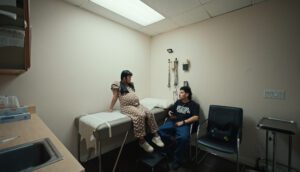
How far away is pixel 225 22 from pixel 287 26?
80cm

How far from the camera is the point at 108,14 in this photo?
8.19ft

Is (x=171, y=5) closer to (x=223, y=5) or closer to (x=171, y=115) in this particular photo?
(x=223, y=5)

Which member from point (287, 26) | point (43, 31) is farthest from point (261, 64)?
point (43, 31)

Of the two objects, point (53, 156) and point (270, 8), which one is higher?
point (270, 8)

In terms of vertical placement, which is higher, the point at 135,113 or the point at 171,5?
the point at 171,5

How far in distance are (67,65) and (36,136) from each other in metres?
1.28

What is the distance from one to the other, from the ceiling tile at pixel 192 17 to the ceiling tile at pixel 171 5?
123 millimetres

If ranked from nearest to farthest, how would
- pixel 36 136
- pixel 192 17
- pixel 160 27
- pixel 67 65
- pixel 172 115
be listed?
pixel 36 136, pixel 67 65, pixel 192 17, pixel 172 115, pixel 160 27

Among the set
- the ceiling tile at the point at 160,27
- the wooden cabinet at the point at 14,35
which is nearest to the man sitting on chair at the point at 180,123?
the ceiling tile at the point at 160,27

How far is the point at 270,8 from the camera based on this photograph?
6.85ft

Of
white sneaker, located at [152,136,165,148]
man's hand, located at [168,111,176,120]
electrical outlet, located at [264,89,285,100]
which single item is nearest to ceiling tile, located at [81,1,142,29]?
man's hand, located at [168,111,176,120]

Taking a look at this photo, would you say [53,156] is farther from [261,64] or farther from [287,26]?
[287,26]

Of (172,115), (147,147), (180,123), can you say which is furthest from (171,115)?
(147,147)

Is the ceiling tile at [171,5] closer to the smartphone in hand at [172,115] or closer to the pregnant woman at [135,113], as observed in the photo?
the pregnant woman at [135,113]
